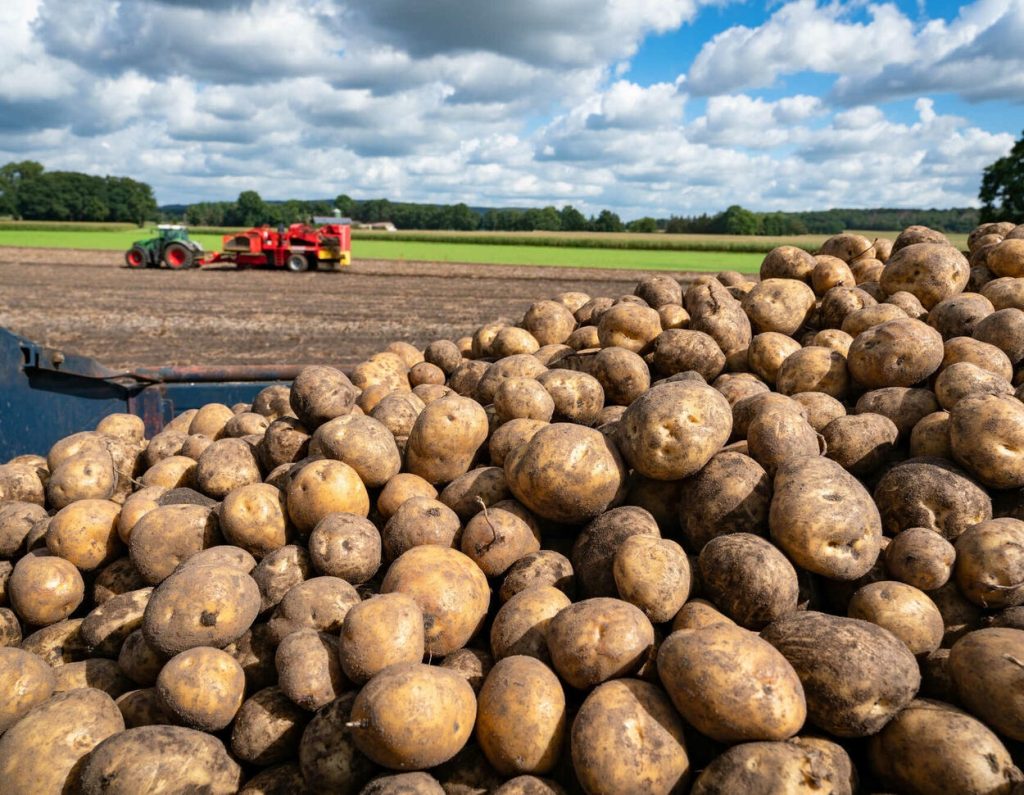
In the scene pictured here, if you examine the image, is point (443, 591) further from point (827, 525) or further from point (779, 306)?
point (779, 306)

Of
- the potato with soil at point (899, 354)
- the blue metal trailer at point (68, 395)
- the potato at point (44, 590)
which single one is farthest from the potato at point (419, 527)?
the blue metal trailer at point (68, 395)

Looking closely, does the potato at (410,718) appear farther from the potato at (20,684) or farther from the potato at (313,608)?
the potato at (20,684)

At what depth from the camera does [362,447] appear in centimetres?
419

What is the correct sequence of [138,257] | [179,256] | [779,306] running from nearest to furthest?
[779,306] < [179,256] < [138,257]

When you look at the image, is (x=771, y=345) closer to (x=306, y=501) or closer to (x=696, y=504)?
(x=696, y=504)

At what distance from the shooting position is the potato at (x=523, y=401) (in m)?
4.50

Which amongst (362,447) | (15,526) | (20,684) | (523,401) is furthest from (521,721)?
(15,526)

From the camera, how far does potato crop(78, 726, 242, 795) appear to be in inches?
102

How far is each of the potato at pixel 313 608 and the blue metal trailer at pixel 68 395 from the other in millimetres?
4337

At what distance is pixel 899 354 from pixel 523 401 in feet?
8.00

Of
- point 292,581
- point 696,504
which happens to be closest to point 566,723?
point 696,504

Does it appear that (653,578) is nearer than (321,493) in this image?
Yes

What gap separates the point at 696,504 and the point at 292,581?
224 cm

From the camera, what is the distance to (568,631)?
297 cm
